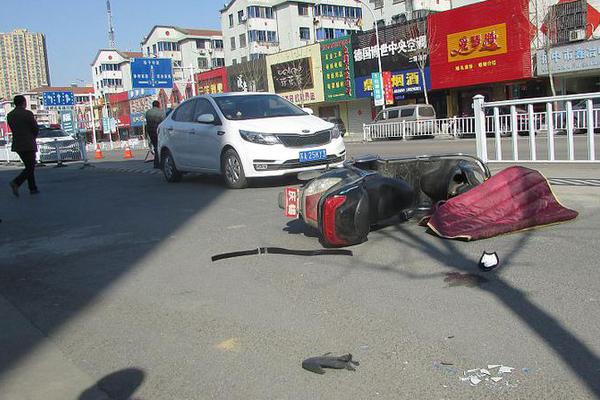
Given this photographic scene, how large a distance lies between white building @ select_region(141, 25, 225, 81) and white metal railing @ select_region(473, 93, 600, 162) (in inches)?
3205

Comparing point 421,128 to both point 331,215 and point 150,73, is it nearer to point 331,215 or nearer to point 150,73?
point 150,73

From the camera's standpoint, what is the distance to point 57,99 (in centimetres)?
4975

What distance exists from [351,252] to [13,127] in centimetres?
892

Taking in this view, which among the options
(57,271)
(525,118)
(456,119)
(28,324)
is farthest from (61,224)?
(456,119)

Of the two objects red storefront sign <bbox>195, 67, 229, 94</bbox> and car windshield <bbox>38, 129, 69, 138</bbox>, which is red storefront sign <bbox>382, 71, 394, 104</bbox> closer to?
car windshield <bbox>38, 129, 69, 138</bbox>

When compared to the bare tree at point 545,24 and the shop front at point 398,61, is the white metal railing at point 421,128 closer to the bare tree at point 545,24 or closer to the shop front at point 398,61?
the shop front at point 398,61

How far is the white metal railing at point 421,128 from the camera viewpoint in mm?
26094

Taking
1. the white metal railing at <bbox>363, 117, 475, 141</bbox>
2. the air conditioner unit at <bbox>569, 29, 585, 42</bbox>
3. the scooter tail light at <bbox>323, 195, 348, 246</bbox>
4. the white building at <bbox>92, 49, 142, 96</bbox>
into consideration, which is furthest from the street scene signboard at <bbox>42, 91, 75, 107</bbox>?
the white building at <bbox>92, 49, 142, 96</bbox>

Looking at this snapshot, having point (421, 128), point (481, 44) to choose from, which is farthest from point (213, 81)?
point (421, 128)

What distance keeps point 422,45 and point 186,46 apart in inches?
2268

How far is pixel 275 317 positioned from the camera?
382 centimetres

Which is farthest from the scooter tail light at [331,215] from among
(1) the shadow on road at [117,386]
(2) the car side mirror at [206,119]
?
(2) the car side mirror at [206,119]

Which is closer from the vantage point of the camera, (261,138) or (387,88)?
(261,138)

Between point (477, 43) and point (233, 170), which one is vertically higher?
point (477, 43)
